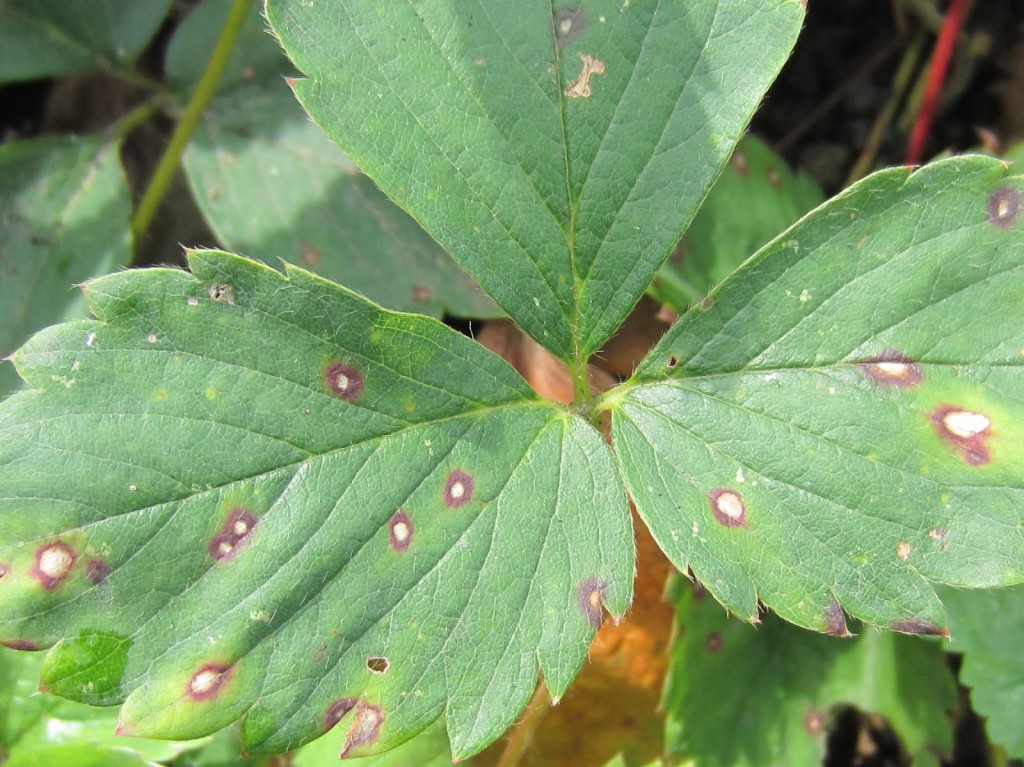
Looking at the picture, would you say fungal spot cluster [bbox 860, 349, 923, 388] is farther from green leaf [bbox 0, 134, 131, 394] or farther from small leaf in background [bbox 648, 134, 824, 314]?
green leaf [bbox 0, 134, 131, 394]

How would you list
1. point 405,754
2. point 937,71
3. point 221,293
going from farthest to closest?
1. point 937,71
2. point 405,754
3. point 221,293

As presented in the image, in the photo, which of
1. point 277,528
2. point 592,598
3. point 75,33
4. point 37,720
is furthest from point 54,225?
point 592,598

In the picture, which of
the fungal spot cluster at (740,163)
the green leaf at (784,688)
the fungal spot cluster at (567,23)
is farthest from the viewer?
the fungal spot cluster at (740,163)

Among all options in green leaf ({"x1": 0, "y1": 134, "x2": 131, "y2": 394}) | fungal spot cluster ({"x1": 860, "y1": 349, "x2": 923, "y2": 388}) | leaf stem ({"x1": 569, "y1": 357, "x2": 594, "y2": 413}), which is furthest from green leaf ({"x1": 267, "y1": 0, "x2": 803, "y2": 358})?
green leaf ({"x1": 0, "y1": 134, "x2": 131, "y2": 394})

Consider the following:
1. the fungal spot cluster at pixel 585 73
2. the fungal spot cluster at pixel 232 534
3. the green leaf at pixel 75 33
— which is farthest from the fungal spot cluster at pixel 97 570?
the green leaf at pixel 75 33

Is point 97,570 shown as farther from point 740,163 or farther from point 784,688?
point 740,163

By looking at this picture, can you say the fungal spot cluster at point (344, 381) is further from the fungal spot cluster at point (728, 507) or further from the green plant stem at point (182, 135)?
the green plant stem at point (182, 135)

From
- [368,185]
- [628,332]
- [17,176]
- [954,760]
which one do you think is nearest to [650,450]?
[628,332]
